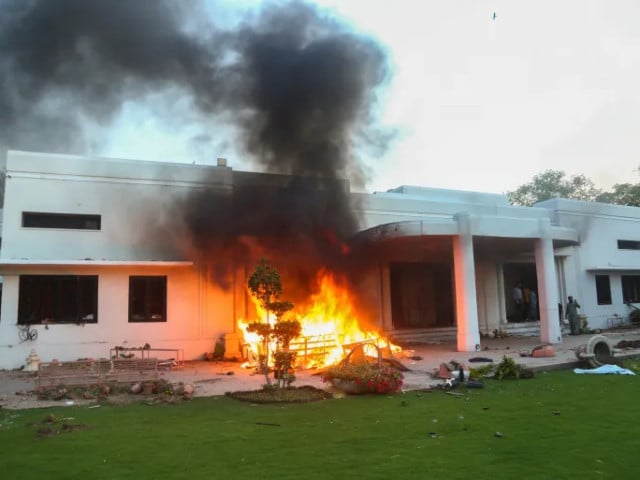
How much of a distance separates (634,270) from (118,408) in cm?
2380

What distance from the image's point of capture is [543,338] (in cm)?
1633

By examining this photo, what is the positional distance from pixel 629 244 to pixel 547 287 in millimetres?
12279

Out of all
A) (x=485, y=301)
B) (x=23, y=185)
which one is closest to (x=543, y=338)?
(x=485, y=301)

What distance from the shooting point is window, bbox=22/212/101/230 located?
14.5 m

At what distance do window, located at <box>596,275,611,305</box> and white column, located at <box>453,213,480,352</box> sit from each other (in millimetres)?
11802

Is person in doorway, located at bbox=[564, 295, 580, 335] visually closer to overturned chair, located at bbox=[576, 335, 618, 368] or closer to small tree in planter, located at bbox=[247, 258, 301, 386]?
overturned chair, located at bbox=[576, 335, 618, 368]

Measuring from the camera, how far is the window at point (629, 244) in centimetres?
2490

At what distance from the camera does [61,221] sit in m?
14.7

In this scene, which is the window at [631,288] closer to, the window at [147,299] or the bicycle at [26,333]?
the window at [147,299]

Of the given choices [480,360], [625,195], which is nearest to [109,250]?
[480,360]

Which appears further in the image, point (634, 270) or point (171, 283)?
point (634, 270)

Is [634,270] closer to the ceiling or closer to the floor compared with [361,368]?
closer to the ceiling

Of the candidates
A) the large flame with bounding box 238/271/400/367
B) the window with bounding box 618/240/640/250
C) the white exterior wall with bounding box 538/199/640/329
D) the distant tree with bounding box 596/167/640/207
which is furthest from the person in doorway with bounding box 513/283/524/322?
the distant tree with bounding box 596/167/640/207

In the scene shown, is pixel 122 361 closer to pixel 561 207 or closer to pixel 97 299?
pixel 97 299
